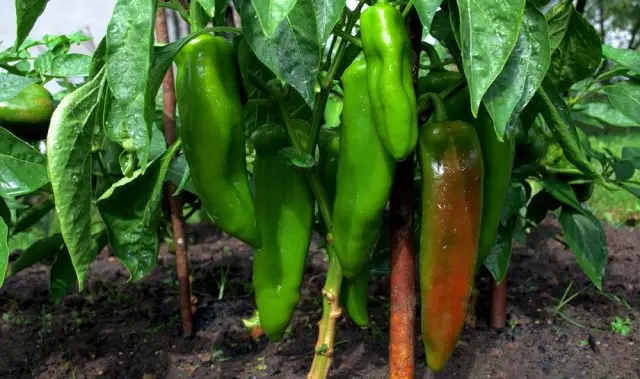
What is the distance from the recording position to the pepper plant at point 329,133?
2.29ft

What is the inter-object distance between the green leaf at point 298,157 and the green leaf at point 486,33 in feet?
0.91

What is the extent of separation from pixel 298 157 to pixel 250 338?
2.93 feet

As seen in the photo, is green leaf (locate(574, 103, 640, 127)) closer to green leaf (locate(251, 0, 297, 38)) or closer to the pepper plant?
the pepper plant

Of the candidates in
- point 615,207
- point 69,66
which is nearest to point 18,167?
point 69,66

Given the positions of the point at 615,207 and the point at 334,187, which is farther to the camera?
the point at 615,207

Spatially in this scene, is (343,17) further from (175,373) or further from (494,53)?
(175,373)

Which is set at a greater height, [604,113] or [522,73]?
[522,73]

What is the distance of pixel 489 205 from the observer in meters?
0.90

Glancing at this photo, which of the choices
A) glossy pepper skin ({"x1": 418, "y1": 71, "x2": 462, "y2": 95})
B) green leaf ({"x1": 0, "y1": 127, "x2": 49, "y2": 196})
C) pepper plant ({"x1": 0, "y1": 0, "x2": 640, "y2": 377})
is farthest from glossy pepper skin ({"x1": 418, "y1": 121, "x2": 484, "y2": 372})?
green leaf ({"x1": 0, "y1": 127, "x2": 49, "y2": 196})

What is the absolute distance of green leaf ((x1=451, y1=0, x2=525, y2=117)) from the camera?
0.66 m

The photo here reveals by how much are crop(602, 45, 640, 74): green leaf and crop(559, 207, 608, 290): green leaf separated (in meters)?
0.41

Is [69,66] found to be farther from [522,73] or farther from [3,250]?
[522,73]

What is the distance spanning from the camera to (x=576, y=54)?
3.20 ft

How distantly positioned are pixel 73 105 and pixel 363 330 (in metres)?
1.03
